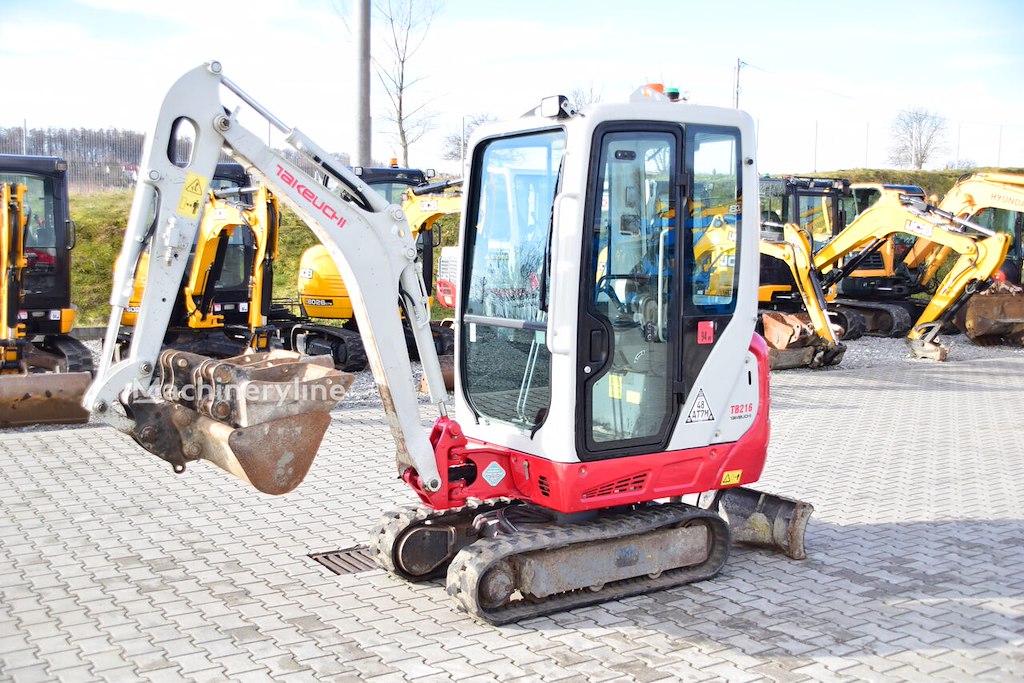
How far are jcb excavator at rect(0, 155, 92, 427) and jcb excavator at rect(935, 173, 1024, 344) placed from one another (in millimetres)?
14032

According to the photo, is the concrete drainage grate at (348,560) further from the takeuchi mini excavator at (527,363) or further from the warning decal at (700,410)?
the warning decal at (700,410)

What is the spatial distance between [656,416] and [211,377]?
2.36 meters

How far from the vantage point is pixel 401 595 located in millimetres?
5691

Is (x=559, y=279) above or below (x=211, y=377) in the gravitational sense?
above

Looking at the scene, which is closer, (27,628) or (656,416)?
(27,628)

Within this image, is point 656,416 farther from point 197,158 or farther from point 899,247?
point 899,247

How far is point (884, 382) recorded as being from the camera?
13695 mm

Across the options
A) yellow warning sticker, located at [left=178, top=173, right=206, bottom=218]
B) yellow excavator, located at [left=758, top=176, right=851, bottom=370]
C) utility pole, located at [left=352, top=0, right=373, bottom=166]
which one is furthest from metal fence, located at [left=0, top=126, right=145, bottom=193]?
yellow warning sticker, located at [left=178, top=173, right=206, bottom=218]

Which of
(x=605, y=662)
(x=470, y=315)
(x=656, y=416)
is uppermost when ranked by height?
(x=470, y=315)

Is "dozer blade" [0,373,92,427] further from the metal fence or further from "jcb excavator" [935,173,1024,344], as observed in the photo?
the metal fence

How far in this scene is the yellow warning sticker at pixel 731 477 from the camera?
6011mm

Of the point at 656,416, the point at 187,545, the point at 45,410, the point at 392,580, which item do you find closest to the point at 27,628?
the point at 187,545

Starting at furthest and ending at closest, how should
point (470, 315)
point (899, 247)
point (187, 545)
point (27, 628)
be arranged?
point (899, 247), point (187, 545), point (470, 315), point (27, 628)

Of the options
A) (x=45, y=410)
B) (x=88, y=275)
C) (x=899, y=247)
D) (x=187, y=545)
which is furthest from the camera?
(x=88, y=275)
